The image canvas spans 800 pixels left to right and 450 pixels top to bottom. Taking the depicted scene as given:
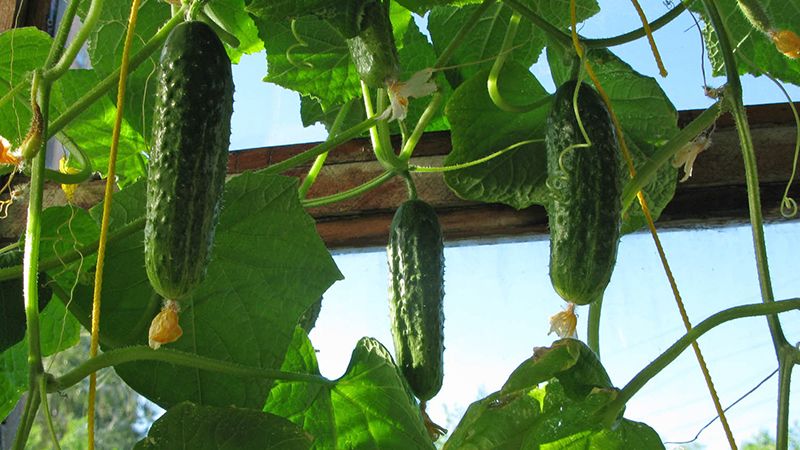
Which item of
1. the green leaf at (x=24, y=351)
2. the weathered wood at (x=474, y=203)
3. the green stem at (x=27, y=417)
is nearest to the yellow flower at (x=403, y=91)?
the green stem at (x=27, y=417)

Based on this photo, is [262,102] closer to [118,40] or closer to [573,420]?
[118,40]

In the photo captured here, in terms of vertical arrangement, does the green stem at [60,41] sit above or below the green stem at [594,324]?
above

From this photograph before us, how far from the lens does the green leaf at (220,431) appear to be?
818mm

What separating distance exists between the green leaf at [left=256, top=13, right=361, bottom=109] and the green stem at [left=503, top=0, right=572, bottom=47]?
1.04ft

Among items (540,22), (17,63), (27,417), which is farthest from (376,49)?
(17,63)

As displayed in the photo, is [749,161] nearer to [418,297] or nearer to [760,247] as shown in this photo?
[760,247]

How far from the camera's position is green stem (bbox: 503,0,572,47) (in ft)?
2.86

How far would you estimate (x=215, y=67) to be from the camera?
714 millimetres

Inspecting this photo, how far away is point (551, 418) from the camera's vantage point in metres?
0.82

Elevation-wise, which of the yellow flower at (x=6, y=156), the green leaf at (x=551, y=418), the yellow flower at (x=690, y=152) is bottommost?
the green leaf at (x=551, y=418)

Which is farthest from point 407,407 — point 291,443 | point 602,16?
point 602,16

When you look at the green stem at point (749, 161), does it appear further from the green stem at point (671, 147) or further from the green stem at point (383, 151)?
the green stem at point (383, 151)

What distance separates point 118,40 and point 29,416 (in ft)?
1.81

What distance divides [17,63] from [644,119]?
733 mm
